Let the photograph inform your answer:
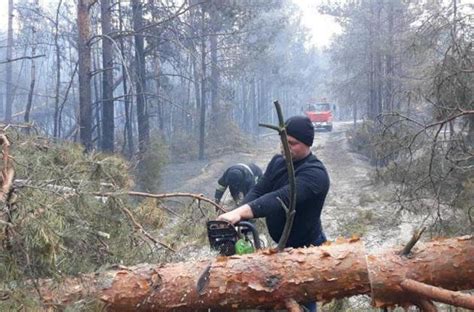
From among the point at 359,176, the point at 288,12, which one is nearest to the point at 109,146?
the point at 359,176

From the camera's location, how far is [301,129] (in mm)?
3043

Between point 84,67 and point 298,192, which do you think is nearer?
point 298,192

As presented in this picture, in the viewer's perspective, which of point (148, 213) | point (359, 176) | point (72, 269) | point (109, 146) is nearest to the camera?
point (72, 269)

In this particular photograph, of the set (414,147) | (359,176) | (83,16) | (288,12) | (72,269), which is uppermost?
(288,12)

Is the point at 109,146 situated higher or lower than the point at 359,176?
higher

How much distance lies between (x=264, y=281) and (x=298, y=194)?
0.55 m

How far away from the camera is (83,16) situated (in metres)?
9.57

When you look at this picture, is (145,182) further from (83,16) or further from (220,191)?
(220,191)

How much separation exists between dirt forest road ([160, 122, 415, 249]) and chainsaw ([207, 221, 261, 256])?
324 centimetres

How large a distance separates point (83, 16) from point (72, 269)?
7.59 meters

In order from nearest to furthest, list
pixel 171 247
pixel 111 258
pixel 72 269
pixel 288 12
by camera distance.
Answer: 1. pixel 72 269
2. pixel 111 258
3. pixel 171 247
4. pixel 288 12

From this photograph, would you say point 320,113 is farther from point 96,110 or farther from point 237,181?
point 237,181

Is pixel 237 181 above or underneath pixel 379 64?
underneath

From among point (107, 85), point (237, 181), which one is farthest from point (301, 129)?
point (107, 85)
